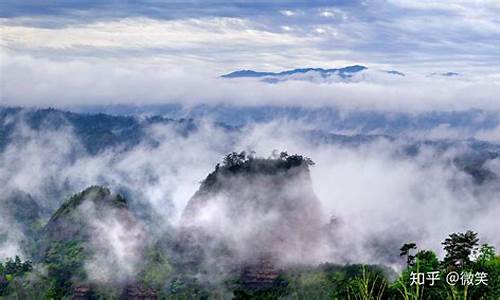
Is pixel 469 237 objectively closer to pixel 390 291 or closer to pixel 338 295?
pixel 390 291

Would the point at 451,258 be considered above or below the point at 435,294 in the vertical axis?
above

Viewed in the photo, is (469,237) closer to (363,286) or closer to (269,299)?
(269,299)

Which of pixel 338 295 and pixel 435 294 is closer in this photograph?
pixel 435 294

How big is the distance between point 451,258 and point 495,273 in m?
8.58

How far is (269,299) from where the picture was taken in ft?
413

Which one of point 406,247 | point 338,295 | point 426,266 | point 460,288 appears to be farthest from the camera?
point 338,295

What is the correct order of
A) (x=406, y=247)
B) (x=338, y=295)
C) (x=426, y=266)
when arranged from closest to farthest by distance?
(x=426, y=266), (x=406, y=247), (x=338, y=295)

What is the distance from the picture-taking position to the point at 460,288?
278 ft

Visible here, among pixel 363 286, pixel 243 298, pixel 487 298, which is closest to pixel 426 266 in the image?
pixel 487 298

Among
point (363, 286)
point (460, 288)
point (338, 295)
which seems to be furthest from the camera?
point (338, 295)

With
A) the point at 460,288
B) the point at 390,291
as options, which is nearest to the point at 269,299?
the point at 390,291

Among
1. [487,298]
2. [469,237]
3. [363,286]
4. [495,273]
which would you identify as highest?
[469,237]

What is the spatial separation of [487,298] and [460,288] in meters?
5.15

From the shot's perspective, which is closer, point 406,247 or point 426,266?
point 426,266
